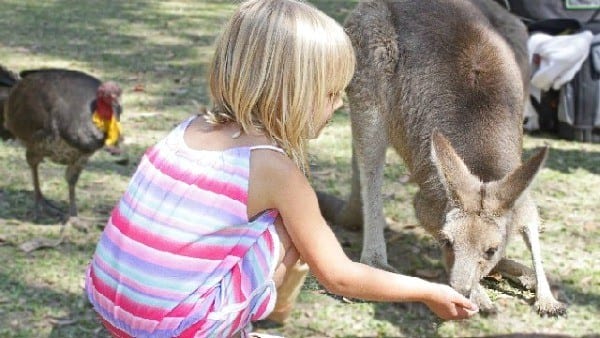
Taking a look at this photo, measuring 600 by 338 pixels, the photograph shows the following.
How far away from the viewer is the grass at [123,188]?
3.26 m

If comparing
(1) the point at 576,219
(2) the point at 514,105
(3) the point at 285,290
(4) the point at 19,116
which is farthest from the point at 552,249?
(4) the point at 19,116

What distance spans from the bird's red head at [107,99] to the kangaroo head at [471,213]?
64.5 inches

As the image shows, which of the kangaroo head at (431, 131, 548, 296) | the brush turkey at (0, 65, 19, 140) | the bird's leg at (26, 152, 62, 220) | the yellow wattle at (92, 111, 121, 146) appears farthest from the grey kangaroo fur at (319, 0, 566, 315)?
the brush turkey at (0, 65, 19, 140)

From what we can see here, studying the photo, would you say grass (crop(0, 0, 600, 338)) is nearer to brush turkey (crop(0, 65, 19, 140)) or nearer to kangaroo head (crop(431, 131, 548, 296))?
kangaroo head (crop(431, 131, 548, 296))

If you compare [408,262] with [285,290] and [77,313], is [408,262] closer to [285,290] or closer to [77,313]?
[285,290]

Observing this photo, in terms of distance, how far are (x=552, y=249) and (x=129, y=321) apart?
2.56 metres

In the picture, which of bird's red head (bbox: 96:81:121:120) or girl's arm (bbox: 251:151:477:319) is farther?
bird's red head (bbox: 96:81:121:120)

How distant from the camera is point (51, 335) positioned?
3105 millimetres

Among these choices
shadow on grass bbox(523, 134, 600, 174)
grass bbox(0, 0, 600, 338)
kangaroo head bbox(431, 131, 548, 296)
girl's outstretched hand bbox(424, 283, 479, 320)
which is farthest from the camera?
shadow on grass bbox(523, 134, 600, 174)

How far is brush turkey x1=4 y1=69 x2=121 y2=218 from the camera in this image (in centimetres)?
380

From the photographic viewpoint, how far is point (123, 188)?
429cm

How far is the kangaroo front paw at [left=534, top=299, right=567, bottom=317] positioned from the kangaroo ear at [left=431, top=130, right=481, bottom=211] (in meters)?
0.57

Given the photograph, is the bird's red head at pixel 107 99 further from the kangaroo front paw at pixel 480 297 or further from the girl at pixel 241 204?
the girl at pixel 241 204

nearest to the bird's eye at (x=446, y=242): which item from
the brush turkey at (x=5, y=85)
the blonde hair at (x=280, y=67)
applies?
the blonde hair at (x=280, y=67)
